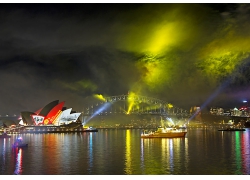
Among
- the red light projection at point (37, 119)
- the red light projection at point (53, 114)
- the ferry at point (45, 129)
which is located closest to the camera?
the red light projection at point (53, 114)

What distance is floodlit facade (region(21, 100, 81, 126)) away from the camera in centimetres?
2844

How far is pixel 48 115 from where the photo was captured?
94.4 feet

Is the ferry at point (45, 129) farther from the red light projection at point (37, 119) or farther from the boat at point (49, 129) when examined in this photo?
Result: the red light projection at point (37, 119)

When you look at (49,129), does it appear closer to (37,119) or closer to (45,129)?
(45,129)

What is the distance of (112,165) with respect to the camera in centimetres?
695

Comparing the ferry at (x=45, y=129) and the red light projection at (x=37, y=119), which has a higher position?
the red light projection at (x=37, y=119)

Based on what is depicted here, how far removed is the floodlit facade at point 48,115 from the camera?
28442mm

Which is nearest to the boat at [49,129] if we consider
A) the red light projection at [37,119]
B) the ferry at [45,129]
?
the ferry at [45,129]

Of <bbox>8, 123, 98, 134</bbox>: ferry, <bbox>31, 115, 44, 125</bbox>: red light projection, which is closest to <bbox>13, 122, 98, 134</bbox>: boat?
<bbox>8, 123, 98, 134</bbox>: ferry

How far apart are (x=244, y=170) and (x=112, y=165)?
268 cm

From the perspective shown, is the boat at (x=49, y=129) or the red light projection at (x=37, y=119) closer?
the boat at (x=49, y=129)

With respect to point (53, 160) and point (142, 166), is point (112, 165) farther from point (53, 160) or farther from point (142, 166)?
point (53, 160)

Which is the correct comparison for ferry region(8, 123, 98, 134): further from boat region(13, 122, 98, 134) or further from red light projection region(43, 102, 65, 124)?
red light projection region(43, 102, 65, 124)

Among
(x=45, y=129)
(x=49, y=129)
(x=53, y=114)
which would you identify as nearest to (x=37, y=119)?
(x=45, y=129)
